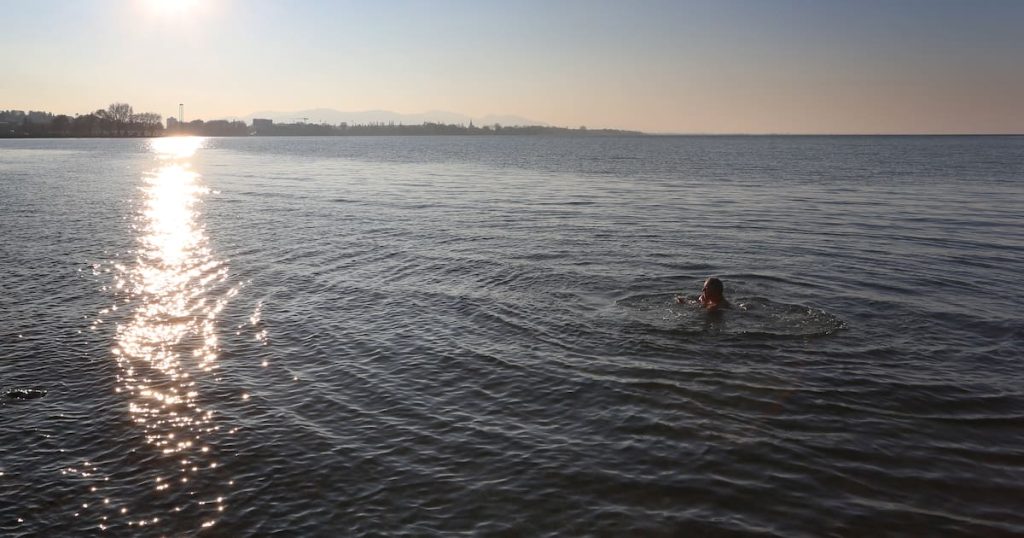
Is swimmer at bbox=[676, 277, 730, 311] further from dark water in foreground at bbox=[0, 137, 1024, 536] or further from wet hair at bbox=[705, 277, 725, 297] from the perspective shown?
dark water in foreground at bbox=[0, 137, 1024, 536]

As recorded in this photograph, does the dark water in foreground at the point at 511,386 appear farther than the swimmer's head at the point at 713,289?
No

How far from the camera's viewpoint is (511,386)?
591 inches

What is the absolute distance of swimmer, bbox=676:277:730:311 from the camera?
19.9 m

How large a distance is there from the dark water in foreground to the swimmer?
0.52 m

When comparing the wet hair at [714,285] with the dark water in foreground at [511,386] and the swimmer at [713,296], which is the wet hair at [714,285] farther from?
the dark water in foreground at [511,386]

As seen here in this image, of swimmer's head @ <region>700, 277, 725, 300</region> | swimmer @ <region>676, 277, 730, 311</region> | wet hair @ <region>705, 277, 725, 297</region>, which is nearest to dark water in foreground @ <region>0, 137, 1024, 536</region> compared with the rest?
swimmer @ <region>676, 277, 730, 311</region>

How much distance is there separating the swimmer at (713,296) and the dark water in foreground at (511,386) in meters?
0.52

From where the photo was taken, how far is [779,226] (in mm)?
38406

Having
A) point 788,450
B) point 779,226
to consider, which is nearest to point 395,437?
point 788,450

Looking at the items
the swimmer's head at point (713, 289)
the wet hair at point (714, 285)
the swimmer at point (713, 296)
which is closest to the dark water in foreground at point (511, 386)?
the swimmer at point (713, 296)

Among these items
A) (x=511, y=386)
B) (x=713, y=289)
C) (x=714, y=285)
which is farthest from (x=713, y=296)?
(x=511, y=386)

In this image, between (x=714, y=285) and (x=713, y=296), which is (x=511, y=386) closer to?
(x=714, y=285)

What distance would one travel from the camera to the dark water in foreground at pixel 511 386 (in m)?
10.4

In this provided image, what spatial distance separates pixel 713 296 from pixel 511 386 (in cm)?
811
